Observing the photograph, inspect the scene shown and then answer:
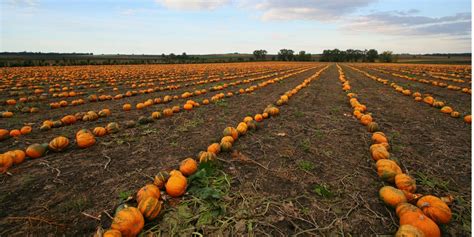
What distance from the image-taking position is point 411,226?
237cm

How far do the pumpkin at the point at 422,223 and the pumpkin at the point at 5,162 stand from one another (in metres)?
5.43

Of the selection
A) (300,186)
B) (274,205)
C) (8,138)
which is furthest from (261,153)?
(8,138)

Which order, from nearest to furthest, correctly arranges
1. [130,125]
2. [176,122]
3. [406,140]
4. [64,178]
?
[64,178], [406,140], [130,125], [176,122]

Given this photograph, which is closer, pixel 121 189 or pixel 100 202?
pixel 100 202

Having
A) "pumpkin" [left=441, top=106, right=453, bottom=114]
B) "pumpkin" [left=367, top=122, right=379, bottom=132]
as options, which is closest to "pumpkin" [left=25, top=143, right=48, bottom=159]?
"pumpkin" [left=367, top=122, right=379, bottom=132]

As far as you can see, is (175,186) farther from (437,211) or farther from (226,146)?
(437,211)

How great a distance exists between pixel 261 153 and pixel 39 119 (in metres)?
6.47

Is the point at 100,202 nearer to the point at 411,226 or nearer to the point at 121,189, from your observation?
the point at 121,189

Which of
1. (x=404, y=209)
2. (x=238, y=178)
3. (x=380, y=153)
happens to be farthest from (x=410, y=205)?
(x=238, y=178)

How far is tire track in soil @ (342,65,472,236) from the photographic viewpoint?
336 cm

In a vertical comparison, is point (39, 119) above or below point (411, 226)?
above

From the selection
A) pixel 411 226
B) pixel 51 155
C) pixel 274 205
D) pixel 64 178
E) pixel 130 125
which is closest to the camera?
pixel 411 226

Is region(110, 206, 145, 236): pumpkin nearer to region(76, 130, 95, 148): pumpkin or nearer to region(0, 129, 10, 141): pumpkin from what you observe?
region(76, 130, 95, 148): pumpkin

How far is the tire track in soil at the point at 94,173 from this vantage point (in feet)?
9.37
